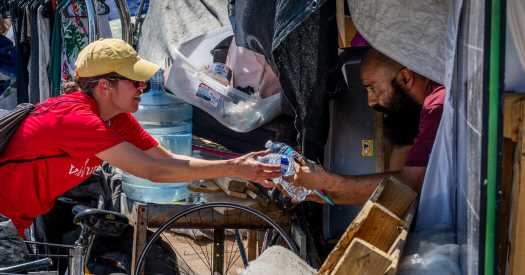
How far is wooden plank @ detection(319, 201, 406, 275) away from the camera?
3.83 metres

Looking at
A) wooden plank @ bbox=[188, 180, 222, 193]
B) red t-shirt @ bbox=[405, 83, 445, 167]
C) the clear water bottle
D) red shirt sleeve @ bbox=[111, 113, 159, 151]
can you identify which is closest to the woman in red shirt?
red shirt sleeve @ bbox=[111, 113, 159, 151]

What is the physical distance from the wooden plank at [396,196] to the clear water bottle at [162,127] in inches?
106

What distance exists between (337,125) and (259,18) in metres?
1.02

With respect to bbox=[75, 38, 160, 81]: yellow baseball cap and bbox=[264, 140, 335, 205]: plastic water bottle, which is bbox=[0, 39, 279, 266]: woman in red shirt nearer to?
bbox=[75, 38, 160, 81]: yellow baseball cap

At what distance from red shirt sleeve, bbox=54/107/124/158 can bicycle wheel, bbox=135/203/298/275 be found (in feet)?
4.65

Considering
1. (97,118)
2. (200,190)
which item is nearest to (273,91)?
(200,190)

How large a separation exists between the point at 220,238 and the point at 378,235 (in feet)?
8.07

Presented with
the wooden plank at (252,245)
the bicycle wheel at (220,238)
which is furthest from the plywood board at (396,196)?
the wooden plank at (252,245)

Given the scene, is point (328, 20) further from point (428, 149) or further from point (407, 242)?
point (407, 242)

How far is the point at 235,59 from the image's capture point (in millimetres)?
6137

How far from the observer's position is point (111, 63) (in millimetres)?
4730

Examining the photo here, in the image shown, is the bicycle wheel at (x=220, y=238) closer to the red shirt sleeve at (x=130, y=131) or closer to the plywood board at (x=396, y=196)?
the red shirt sleeve at (x=130, y=131)

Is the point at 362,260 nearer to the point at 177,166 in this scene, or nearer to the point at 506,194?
the point at 506,194

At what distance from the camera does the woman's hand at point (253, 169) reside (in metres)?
4.93
